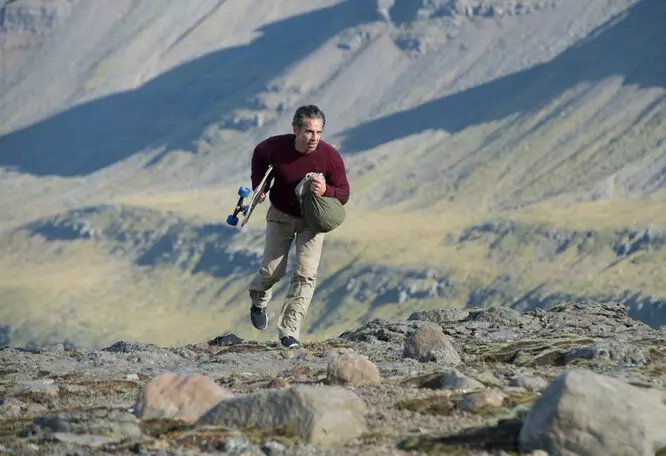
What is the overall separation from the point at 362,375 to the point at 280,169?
6.38m

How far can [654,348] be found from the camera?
1770cm

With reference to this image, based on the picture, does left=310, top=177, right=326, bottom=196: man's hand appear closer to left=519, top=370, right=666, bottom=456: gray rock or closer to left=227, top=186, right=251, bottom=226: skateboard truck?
left=227, top=186, right=251, bottom=226: skateboard truck

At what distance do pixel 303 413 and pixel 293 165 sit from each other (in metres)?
9.47

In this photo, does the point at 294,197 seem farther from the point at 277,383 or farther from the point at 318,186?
the point at 277,383

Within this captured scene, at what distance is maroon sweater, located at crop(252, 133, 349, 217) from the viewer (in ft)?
69.1

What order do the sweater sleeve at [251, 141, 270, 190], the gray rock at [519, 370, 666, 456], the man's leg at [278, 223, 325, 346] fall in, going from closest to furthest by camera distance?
the gray rock at [519, 370, 666, 456] → the sweater sleeve at [251, 141, 270, 190] → the man's leg at [278, 223, 325, 346]

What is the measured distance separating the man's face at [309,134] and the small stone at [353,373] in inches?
220

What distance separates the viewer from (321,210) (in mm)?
21047

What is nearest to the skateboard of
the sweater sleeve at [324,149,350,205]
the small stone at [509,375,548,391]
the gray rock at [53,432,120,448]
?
the sweater sleeve at [324,149,350,205]

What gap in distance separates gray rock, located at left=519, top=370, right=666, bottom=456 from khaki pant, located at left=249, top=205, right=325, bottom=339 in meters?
10.8

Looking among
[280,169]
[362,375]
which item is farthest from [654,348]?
[280,169]

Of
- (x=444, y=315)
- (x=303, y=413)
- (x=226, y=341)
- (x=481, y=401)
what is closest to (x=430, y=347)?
(x=481, y=401)

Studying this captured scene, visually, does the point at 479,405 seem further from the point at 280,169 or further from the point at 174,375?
the point at 280,169

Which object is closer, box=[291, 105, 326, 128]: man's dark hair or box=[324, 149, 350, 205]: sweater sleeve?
box=[291, 105, 326, 128]: man's dark hair
